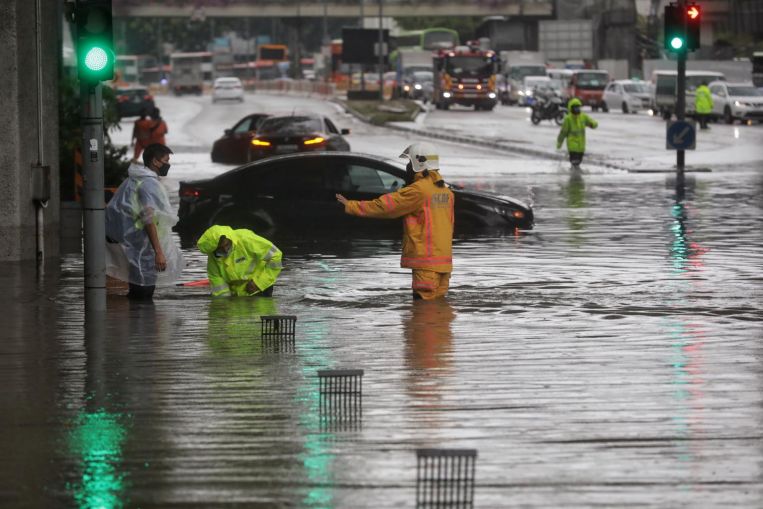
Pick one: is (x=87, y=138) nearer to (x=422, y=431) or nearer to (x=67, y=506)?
(x=422, y=431)

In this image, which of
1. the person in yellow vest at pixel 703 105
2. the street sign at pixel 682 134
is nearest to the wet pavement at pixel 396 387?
the street sign at pixel 682 134

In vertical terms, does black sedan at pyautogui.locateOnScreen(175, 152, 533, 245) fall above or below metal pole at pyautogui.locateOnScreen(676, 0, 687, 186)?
below

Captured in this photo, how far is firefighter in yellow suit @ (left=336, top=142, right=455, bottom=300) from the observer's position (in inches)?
564

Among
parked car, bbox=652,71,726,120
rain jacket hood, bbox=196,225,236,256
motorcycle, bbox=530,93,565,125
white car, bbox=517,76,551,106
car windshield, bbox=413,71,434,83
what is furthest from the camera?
car windshield, bbox=413,71,434,83

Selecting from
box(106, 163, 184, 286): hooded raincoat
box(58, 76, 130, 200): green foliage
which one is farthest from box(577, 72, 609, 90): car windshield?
box(106, 163, 184, 286): hooded raincoat

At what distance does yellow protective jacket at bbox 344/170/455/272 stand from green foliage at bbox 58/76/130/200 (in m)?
7.79

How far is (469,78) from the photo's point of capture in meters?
74.6

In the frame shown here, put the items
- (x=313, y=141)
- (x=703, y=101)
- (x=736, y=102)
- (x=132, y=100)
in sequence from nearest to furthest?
1. (x=313, y=141)
2. (x=703, y=101)
3. (x=736, y=102)
4. (x=132, y=100)

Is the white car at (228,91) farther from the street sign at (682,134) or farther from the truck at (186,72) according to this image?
the street sign at (682,134)

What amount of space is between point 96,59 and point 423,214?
3111mm

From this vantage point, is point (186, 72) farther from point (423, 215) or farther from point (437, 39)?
point (423, 215)

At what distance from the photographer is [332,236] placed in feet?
70.0

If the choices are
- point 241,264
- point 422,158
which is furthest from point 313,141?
point 422,158

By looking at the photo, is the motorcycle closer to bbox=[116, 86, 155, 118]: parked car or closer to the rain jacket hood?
bbox=[116, 86, 155, 118]: parked car
